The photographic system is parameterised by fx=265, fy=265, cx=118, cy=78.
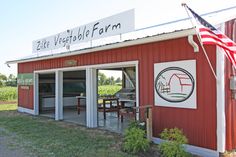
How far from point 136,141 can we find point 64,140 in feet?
7.61

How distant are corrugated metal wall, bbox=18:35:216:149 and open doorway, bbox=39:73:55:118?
687cm

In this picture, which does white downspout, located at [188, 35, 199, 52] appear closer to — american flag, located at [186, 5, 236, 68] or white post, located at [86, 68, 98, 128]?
american flag, located at [186, 5, 236, 68]

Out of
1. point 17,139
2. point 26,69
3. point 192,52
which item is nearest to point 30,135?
point 17,139

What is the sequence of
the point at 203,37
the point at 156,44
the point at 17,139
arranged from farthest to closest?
the point at 17,139
the point at 156,44
the point at 203,37

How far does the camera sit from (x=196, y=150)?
5.93 m

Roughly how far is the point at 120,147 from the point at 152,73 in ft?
6.80

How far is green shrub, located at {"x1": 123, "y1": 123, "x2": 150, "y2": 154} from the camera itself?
5816 millimetres

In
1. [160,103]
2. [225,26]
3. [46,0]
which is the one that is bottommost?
[160,103]

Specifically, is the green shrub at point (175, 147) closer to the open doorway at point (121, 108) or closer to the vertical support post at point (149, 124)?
the vertical support post at point (149, 124)

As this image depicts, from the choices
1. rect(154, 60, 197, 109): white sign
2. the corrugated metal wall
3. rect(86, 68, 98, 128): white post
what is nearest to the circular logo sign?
rect(154, 60, 197, 109): white sign

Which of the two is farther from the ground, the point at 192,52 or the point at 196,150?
the point at 192,52

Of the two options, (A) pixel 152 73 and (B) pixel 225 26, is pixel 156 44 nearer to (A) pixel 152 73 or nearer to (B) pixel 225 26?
(A) pixel 152 73

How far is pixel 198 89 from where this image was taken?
19.4 feet

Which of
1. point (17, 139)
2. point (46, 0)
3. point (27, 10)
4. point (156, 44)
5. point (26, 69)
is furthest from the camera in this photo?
point (26, 69)
